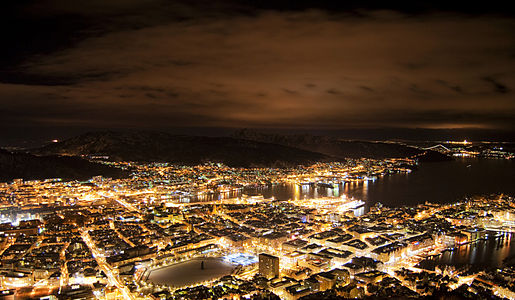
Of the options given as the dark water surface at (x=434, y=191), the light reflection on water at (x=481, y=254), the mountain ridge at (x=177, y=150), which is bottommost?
the light reflection on water at (x=481, y=254)

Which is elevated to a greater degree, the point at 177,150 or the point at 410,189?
the point at 177,150

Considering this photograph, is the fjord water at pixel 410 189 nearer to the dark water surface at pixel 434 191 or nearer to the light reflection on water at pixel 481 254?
the dark water surface at pixel 434 191

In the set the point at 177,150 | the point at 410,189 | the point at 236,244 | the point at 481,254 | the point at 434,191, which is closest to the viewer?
the point at 481,254

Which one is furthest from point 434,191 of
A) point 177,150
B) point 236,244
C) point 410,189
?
point 177,150

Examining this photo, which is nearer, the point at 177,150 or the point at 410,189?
the point at 410,189

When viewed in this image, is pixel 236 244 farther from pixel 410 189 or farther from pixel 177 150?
pixel 177 150

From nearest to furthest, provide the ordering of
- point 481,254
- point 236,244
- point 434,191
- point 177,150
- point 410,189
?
point 481,254
point 236,244
point 434,191
point 410,189
point 177,150

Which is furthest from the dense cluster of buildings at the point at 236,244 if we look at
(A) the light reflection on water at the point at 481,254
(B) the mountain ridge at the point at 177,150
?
(B) the mountain ridge at the point at 177,150

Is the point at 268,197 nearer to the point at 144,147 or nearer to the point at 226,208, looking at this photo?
the point at 226,208

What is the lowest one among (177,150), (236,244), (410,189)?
(236,244)

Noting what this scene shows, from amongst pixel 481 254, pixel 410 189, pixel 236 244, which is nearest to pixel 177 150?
pixel 410 189

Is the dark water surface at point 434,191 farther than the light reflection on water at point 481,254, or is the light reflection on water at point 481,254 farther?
the dark water surface at point 434,191
